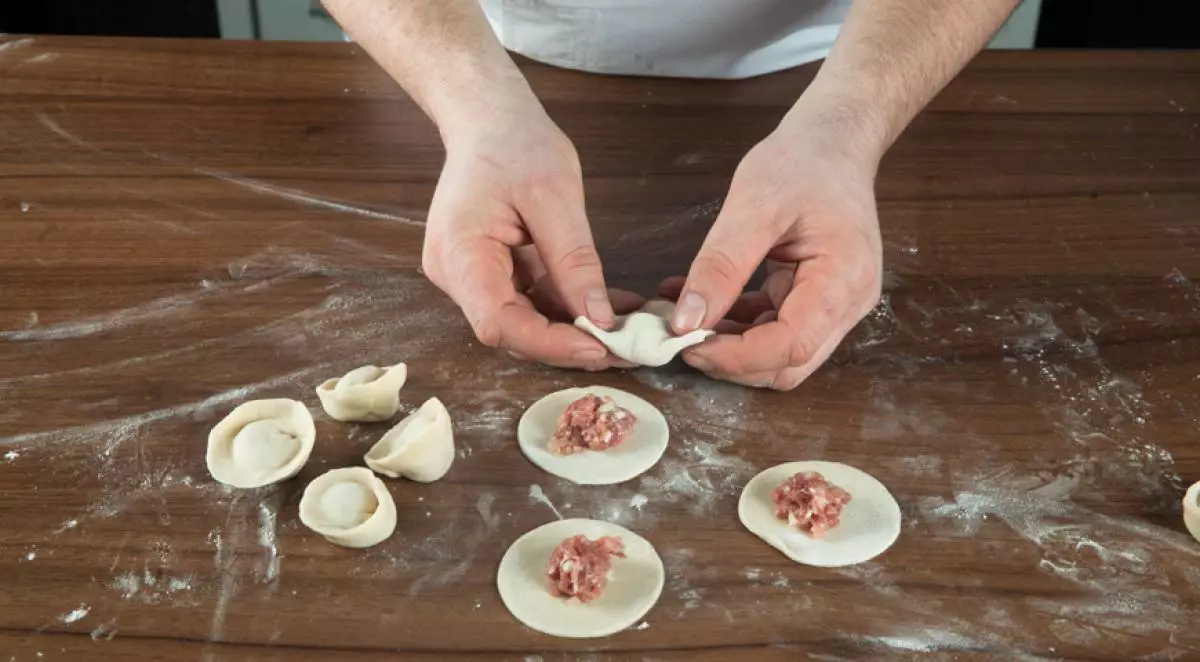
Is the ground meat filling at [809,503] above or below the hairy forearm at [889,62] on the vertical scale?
below

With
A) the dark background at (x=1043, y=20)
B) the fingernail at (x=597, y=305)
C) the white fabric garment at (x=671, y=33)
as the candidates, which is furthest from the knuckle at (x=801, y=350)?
the dark background at (x=1043, y=20)

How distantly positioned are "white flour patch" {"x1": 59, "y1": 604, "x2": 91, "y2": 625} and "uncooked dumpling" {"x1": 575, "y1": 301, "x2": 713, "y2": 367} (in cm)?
55

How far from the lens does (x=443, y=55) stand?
146 cm

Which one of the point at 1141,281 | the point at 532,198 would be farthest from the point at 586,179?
the point at 1141,281

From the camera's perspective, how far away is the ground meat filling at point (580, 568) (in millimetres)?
1055

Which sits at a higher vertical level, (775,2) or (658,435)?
(775,2)

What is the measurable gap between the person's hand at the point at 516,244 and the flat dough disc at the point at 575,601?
0.23 meters

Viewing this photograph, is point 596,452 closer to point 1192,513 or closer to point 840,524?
point 840,524

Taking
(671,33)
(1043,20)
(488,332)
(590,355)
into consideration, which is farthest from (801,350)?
(1043,20)

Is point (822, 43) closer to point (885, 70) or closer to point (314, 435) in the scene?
point (885, 70)

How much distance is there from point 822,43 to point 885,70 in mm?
383

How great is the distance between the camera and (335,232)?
151cm

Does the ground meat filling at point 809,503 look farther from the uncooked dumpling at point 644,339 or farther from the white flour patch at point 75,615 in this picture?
the white flour patch at point 75,615

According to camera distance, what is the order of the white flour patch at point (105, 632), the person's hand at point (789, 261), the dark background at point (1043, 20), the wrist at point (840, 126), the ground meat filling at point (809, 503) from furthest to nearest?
the dark background at point (1043, 20) < the wrist at point (840, 126) < the person's hand at point (789, 261) < the ground meat filling at point (809, 503) < the white flour patch at point (105, 632)
